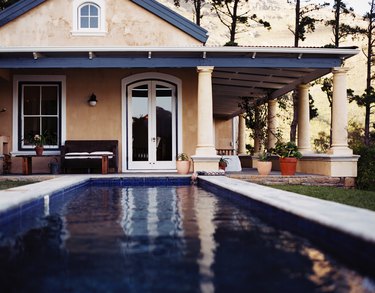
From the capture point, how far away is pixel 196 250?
299 centimetres


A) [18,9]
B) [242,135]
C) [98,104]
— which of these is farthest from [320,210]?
[242,135]

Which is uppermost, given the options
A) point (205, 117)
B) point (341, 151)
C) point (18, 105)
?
point (18, 105)

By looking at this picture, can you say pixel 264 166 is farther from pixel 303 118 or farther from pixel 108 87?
pixel 108 87

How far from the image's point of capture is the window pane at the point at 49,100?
440 inches

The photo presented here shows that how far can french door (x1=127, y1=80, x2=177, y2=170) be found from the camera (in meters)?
11.2

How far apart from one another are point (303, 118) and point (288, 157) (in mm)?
2634

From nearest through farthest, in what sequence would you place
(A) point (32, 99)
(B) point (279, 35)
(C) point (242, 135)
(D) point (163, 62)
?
(D) point (163, 62)
(A) point (32, 99)
(C) point (242, 135)
(B) point (279, 35)

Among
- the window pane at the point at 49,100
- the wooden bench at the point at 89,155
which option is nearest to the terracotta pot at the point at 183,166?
the wooden bench at the point at 89,155

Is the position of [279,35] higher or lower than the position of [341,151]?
higher

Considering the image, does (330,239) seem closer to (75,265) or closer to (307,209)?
(307,209)

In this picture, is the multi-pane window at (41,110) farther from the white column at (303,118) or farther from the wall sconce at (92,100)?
the white column at (303,118)

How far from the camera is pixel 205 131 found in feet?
31.6

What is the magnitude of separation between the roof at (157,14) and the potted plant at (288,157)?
3.41 m

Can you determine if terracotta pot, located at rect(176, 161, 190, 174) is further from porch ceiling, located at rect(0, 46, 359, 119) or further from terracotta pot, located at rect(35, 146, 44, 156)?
terracotta pot, located at rect(35, 146, 44, 156)
